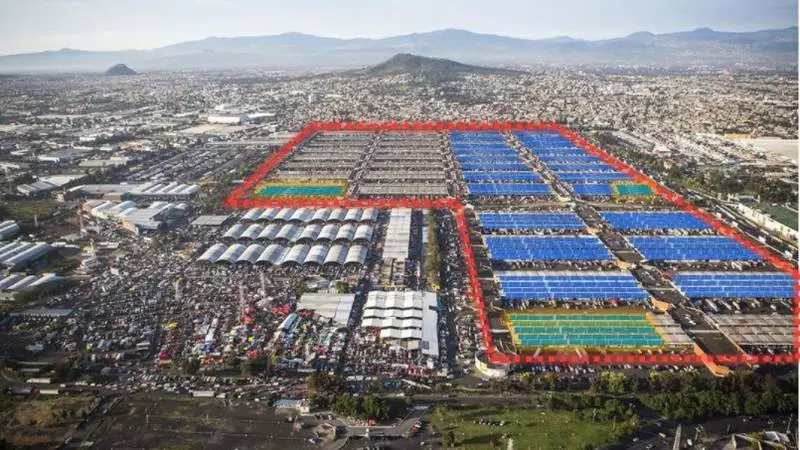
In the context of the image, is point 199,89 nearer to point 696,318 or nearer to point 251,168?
point 251,168

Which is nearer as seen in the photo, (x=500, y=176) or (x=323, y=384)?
(x=323, y=384)

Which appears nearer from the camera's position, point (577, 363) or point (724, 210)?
point (577, 363)

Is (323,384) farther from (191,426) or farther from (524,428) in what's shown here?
(524,428)

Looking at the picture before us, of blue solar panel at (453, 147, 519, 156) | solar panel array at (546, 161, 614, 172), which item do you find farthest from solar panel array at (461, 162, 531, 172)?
blue solar panel at (453, 147, 519, 156)

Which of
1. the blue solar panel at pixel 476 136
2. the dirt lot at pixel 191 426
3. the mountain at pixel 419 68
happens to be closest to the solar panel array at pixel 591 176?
the blue solar panel at pixel 476 136

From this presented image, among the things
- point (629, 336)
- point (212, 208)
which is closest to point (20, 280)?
point (212, 208)

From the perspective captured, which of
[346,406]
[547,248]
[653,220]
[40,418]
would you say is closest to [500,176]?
[653,220]
